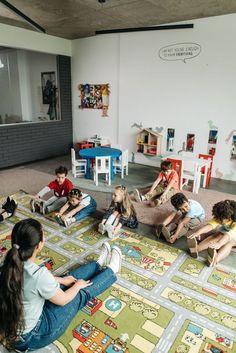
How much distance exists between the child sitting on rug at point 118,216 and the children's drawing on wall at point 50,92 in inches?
163

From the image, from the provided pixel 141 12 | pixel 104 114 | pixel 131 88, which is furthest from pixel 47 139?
pixel 141 12

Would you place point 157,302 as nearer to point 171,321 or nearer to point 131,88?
point 171,321

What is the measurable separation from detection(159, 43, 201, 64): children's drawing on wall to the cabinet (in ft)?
4.59

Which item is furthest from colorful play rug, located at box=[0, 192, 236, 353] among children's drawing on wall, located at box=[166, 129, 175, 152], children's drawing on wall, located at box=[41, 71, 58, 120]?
children's drawing on wall, located at box=[41, 71, 58, 120]

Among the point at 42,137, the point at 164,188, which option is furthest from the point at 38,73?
the point at 164,188

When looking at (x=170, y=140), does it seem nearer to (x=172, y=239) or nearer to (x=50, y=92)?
(x=172, y=239)

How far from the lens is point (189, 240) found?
7.84 ft

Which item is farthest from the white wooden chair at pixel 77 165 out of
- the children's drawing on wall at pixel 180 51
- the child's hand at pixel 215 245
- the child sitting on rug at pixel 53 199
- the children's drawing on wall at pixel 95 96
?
the child's hand at pixel 215 245

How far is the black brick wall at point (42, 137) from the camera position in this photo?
5.29m

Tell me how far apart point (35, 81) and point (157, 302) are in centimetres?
597

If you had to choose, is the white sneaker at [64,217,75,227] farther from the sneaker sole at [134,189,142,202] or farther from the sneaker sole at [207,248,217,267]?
the sneaker sole at [207,248,217,267]

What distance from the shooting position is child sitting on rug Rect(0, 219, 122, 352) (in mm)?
1279

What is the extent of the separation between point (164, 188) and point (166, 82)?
Result: 7.61 ft

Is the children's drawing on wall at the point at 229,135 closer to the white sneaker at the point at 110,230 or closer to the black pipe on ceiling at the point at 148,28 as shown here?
the black pipe on ceiling at the point at 148,28
